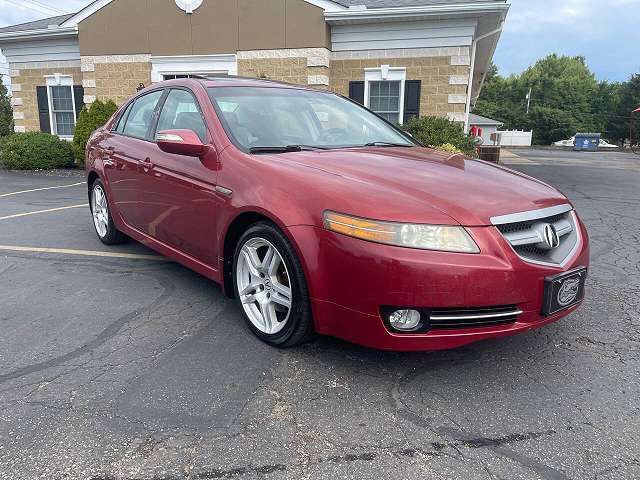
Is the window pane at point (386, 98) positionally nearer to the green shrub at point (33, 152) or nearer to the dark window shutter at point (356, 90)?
the dark window shutter at point (356, 90)

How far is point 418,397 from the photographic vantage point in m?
2.62

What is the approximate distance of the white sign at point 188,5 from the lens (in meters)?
13.0

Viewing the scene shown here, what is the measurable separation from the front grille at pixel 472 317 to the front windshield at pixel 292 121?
157cm

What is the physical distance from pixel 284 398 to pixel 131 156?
2.77 metres

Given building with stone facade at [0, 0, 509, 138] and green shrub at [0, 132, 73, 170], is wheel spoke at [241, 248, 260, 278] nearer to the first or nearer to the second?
building with stone facade at [0, 0, 509, 138]

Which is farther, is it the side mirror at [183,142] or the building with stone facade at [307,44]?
the building with stone facade at [307,44]

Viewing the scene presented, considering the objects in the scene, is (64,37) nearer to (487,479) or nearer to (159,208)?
(159,208)

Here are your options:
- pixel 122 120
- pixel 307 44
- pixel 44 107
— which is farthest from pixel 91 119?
pixel 122 120

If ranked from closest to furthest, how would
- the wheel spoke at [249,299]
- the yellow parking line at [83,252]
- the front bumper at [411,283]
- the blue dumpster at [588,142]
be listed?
the front bumper at [411,283]
the wheel spoke at [249,299]
the yellow parking line at [83,252]
the blue dumpster at [588,142]

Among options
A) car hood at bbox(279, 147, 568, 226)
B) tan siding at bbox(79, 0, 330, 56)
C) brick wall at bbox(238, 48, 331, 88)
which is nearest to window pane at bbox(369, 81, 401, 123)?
brick wall at bbox(238, 48, 331, 88)

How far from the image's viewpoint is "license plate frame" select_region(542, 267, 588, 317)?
2625 millimetres

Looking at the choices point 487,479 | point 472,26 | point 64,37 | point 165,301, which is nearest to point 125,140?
point 165,301

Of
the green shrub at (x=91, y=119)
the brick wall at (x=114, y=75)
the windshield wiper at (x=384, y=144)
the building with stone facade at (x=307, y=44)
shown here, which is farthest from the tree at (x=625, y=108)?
the windshield wiper at (x=384, y=144)

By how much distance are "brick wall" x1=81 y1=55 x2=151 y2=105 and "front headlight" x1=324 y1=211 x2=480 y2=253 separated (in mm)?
12832
